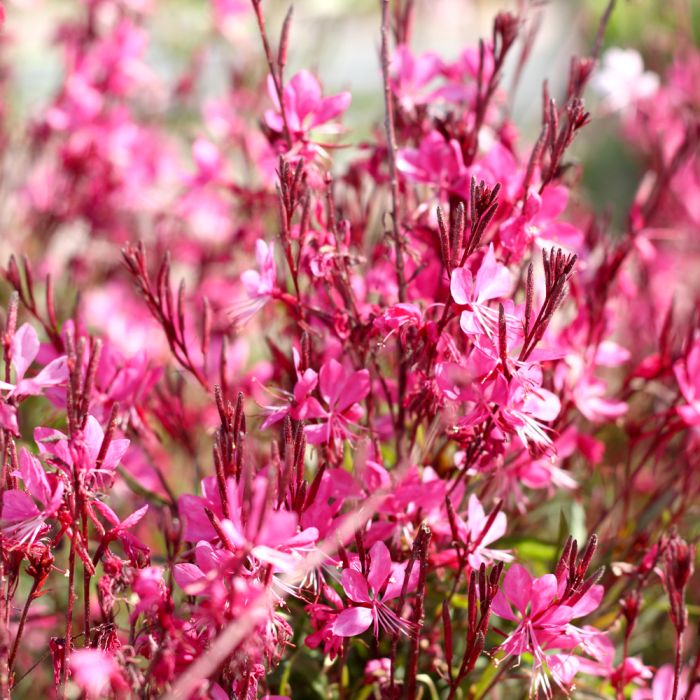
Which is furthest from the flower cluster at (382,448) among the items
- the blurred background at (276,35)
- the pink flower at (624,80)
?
the blurred background at (276,35)

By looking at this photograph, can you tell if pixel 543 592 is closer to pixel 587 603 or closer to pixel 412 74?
pixel 587 603

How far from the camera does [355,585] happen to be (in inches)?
31.9

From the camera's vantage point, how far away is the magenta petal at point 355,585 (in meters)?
0.80

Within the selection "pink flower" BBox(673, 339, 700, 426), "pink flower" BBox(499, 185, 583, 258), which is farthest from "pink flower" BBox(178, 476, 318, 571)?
"pink flower" BBox(673, 339, 700, 426)

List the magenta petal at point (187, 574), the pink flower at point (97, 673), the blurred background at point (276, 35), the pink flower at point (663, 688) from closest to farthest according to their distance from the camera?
the pink flower at point (97, 673)
the magenta petal at point (187, 574)
the pink flower at point (663, 688)
the blurred background at point (276, 35)

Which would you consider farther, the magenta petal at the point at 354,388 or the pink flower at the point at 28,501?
the magenta petal at the point at 354,388

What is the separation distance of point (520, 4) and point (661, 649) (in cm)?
107

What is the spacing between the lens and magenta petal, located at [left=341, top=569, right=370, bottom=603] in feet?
2.64

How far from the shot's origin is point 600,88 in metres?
1.85

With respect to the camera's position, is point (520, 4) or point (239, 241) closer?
point (520, 4)

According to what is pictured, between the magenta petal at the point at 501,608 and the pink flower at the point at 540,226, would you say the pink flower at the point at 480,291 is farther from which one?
the magenta petal at the point at 501,608

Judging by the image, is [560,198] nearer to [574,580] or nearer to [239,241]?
[574,580]

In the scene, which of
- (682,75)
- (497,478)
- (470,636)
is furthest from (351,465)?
(682,75)

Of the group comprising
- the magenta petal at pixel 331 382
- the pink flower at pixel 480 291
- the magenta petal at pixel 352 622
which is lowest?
the magenta petal at pixel 352 622
